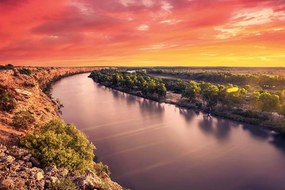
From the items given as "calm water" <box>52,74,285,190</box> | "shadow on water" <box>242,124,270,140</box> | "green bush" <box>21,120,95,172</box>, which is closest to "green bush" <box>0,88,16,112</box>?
"green bush" <box>21,120,95,172</box>

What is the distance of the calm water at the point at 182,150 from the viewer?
4644cm

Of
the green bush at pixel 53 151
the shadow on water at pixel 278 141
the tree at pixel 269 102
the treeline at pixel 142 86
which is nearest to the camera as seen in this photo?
the green bush at pixel 53 151

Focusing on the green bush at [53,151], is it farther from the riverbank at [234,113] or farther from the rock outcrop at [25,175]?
the riverbank at [234,113]

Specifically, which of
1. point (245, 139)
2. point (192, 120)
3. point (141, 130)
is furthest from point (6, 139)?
point (192, 120)

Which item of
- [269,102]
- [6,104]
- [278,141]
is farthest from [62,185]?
[269,102]

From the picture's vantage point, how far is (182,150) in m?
60.6

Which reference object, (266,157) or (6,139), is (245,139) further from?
(6,139)

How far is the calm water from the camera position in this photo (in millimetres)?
46438

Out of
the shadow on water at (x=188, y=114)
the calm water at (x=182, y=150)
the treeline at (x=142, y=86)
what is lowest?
the calm water at (x=182, y=150)

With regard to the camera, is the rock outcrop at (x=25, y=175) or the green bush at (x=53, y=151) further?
the green bush at (x=53, y=151)

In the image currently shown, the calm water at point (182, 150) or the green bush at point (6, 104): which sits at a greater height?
the green bush at point (6, 104)

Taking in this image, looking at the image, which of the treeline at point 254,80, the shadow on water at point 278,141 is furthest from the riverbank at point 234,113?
the treeline at point 254,80

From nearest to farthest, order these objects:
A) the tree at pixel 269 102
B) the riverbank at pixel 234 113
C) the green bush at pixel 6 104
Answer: the green bush at pixel 6 104 → the riverbank at pixel 234 113 → the tree at pixel 269 102

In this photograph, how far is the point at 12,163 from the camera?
966 inches
